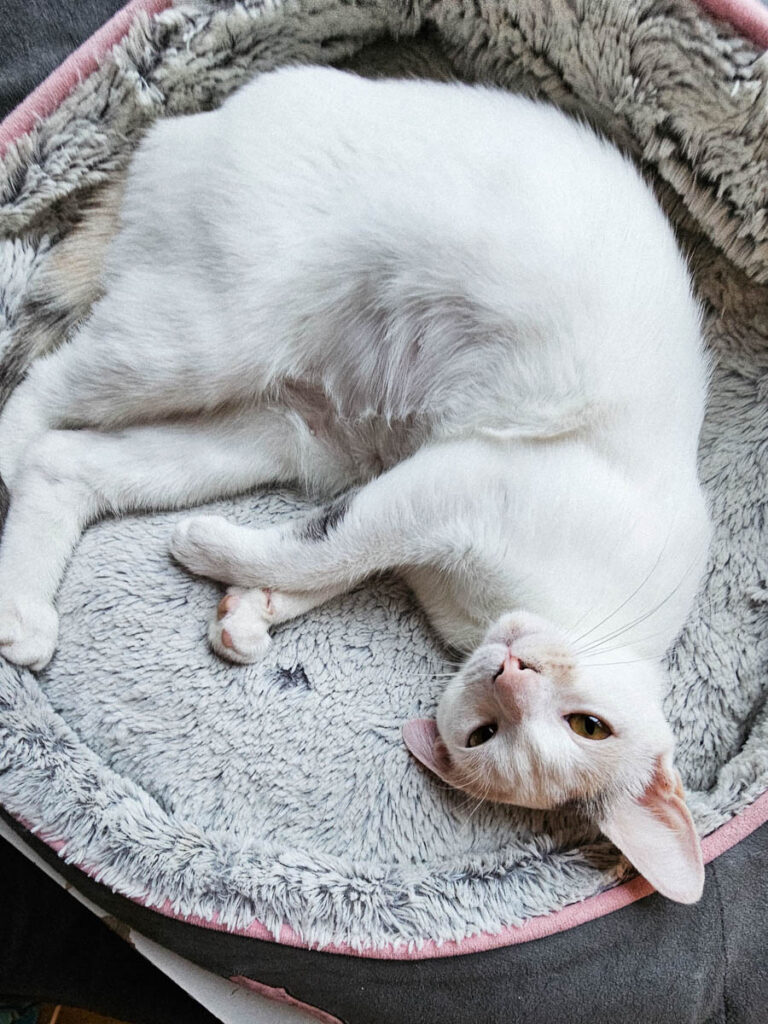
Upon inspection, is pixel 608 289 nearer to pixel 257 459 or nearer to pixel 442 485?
pixel 442 485

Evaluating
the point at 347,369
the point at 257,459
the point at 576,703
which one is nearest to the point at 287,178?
the point at 347,369

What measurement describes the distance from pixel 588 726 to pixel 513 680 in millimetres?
153

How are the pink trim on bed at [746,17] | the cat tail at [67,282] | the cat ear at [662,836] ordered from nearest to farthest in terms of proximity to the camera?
the cat ear at [662,836] < the pink trim on bed at [746,17] < the cat tail at [67,282]

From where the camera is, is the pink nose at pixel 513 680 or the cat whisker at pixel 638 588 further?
the cat whisker at pixel 638 588

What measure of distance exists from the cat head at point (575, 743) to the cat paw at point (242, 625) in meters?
0.32

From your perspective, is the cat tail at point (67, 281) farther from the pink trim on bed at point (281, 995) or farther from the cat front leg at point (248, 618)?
the pink trim on bed at point (281, 995)

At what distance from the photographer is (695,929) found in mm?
1167

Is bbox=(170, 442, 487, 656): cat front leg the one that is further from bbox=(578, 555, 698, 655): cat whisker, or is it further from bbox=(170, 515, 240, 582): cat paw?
bbox=(578, 555, 698, 655): cat whisker

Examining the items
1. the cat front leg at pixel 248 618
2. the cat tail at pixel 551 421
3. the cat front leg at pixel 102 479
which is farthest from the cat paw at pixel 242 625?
the cat tail at pixel 551 421

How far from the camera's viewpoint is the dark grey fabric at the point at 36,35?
126 cm

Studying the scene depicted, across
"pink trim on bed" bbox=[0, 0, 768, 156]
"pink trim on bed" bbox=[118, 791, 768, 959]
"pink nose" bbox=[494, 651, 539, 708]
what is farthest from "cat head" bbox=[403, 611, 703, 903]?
"pink trim on bed" bbox=[0, 0, 768, 156]

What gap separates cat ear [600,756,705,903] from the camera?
1.08m

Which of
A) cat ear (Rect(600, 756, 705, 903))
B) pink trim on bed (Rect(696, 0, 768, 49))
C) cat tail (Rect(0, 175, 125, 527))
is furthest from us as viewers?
cat tail (Rect(0, 175, 125, 527))

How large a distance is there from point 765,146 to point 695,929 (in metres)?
1.12
